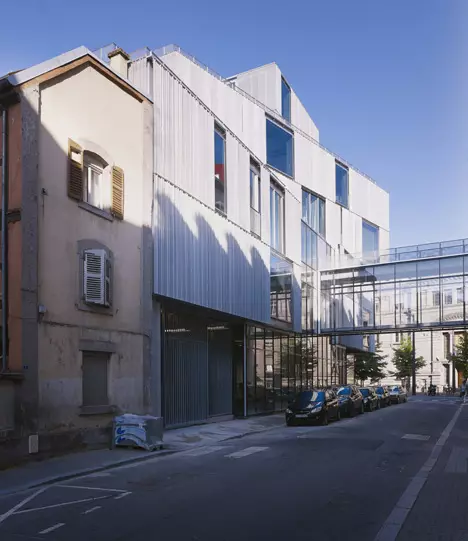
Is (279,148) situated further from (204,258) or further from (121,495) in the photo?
(121,495)

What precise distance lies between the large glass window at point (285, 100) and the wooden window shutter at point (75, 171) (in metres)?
23.0

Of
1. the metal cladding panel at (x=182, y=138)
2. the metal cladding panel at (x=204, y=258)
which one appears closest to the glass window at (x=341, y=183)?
the metal cladding panel at (x=204, y=258)

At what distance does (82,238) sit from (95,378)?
3.56 metres

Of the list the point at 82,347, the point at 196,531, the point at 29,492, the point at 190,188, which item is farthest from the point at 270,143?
the point at 196,531

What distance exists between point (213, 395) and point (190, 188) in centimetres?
829

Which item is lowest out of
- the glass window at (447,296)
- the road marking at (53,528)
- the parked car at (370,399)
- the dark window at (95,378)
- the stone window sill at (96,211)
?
the parked car at (370,399)

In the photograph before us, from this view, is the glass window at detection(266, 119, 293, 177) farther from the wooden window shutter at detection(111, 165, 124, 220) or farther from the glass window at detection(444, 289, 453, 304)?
the wooden window shutter at detection(111, 165, 124, 220)

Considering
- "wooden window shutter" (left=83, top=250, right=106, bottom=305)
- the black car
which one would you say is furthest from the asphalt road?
the black car

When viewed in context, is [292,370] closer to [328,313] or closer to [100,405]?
[328,313]

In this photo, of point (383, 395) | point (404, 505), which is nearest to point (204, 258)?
point (404, 505)

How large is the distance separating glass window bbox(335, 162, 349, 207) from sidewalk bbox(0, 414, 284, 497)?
2580cm

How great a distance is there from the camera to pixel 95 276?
50.2 ft

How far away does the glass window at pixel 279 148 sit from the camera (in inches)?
1267

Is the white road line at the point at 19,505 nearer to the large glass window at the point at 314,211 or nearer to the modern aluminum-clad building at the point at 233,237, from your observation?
the modern aluminum-clad building at the point at 233,237
